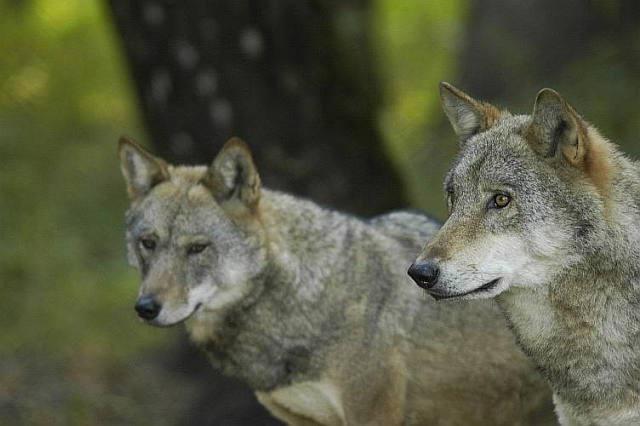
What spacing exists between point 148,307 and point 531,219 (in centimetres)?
233

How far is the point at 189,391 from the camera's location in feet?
34.4

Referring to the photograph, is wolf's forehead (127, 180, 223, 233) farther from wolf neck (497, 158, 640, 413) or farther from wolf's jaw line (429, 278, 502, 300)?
wolf neck (497, 158, 640, 413)

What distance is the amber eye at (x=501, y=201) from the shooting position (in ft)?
16.2

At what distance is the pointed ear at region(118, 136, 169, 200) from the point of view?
6.65m

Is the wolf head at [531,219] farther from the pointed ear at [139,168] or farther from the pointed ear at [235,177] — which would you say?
the pointed ear at [139,168]

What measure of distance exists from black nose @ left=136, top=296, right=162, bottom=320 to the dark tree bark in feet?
9.40

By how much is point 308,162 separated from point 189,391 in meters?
2.91

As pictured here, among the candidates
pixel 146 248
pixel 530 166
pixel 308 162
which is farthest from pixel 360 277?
pixel 308 162

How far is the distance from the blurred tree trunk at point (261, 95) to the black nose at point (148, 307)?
2.86 meters

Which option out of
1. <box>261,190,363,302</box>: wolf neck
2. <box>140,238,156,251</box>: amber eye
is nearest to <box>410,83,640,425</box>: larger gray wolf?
<box>261,190,363,302</box>: wolf neck

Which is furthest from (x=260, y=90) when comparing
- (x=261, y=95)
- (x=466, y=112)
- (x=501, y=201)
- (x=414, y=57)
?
(x=414, y=57)

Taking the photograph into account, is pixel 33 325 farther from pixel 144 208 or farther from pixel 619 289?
pixel 619 289

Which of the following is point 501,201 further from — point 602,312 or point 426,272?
point 602,312

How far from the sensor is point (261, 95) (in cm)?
883
